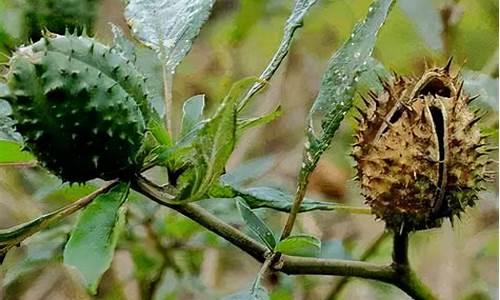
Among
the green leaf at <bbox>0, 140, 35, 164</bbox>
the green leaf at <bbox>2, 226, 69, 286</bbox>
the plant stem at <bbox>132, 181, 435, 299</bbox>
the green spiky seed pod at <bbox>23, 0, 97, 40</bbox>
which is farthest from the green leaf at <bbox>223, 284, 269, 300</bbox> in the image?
the green leaf at <bbox>2, 226, 69, 286</bbox>

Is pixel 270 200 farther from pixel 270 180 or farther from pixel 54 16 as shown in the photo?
pixel 270 180

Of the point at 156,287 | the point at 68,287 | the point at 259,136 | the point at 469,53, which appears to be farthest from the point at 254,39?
the point at 156,287

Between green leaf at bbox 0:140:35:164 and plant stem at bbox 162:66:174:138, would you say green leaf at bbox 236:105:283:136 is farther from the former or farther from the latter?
green leaf at bbox 0:140:35:164

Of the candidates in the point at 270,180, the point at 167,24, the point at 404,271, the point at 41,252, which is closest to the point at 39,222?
the point at 167,24

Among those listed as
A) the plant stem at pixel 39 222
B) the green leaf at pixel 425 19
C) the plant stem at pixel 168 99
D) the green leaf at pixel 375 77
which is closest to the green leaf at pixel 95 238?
the plant stem at pixel 39 222

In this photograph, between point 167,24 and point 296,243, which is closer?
point 296,243

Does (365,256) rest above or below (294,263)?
above
